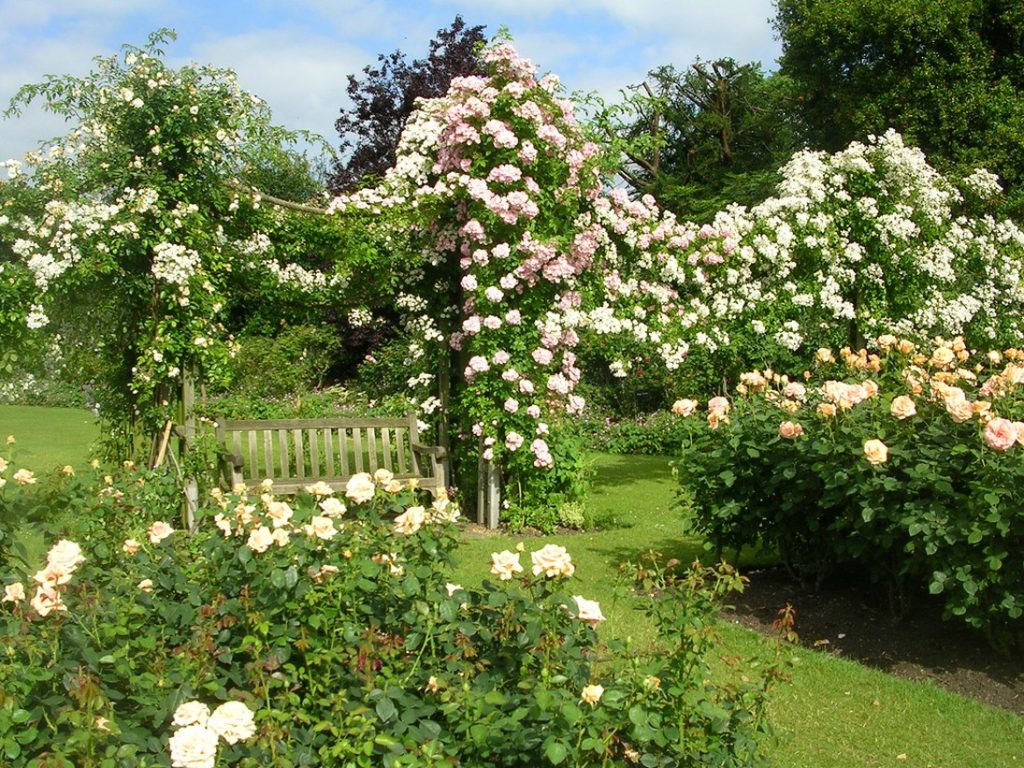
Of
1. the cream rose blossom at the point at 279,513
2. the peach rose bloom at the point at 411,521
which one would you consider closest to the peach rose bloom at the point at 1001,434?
the peach rose bloom at the point at 411,521

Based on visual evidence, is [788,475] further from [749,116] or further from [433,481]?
[749,116]

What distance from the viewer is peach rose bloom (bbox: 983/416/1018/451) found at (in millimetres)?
4027

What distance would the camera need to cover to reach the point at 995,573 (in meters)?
4.14

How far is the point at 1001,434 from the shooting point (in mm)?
4039

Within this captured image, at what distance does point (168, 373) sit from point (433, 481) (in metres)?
2.08

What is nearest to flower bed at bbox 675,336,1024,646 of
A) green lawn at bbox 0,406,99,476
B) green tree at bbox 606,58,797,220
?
green lawn at bbox 0,406,99,476

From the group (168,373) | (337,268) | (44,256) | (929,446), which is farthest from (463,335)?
(929,446)

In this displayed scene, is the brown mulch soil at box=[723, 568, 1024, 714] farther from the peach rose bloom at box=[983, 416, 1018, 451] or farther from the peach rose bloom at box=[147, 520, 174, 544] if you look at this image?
the peach rose bloom at box=[147, 520, 174, 544]

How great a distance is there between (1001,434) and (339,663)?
282 cm

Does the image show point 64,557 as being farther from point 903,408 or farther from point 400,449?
point 400,449

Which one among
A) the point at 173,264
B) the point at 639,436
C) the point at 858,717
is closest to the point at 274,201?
the point at 173,264

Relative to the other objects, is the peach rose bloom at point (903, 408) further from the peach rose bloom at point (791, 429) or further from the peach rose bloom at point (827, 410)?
the peach rose bloom at point (791, 429)

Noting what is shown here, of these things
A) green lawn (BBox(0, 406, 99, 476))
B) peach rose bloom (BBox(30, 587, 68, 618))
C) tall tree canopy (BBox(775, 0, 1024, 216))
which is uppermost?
tall tree canopy (BBox(775, 0, 1024, 216))

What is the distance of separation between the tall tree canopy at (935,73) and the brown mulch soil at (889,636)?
10953 millimetres
